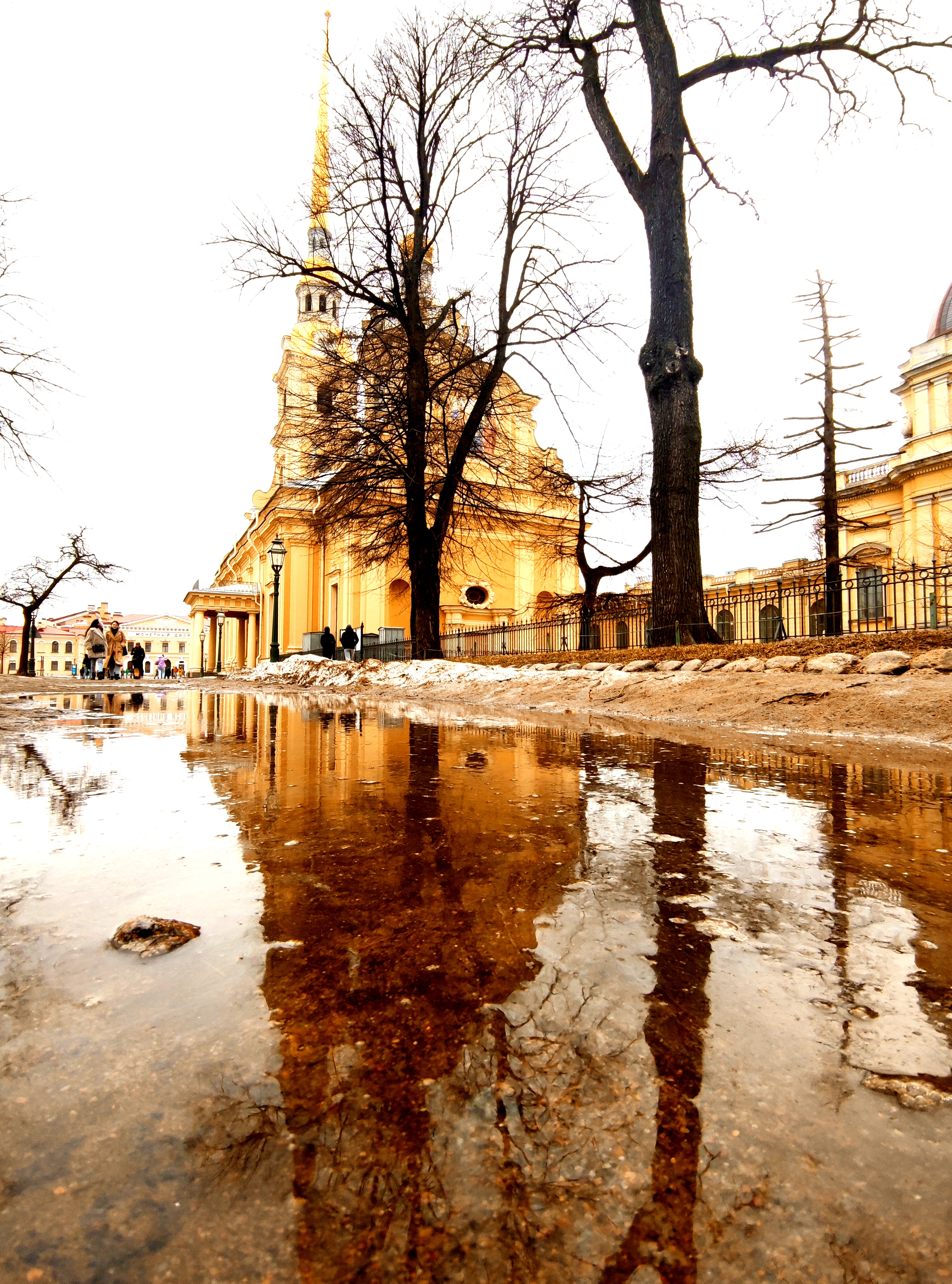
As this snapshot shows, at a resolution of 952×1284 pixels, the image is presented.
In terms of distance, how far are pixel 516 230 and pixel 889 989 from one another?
17.1m

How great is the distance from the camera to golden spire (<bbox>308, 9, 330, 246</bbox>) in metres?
13.8

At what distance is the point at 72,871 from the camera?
1.66 meters

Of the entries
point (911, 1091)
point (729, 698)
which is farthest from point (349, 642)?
point (911, 1091)

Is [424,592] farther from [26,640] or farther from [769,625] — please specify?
[26,640]

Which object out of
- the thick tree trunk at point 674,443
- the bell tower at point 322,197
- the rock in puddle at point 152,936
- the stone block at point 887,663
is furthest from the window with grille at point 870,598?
the rock in puddle at point 152,936

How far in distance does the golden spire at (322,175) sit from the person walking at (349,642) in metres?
11.0

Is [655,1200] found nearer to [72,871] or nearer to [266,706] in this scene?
[72,871]

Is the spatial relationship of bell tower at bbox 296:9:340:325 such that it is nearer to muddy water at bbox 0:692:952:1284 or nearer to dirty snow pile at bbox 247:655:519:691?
dirty snow pile at bbox 247:655:519:691

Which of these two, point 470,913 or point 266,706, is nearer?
point 470,913

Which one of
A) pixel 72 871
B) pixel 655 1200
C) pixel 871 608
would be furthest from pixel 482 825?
pixel 871 608

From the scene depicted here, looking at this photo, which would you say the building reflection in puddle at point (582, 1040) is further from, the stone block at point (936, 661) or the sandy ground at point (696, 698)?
the stone block at point (936, 661)

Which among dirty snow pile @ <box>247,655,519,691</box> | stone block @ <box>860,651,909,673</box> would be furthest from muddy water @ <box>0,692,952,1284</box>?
dirty snow pile @ <box>247,655,519,691</box>

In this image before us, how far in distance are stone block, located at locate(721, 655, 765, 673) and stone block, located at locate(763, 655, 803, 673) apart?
60 mm

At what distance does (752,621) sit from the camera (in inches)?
426
